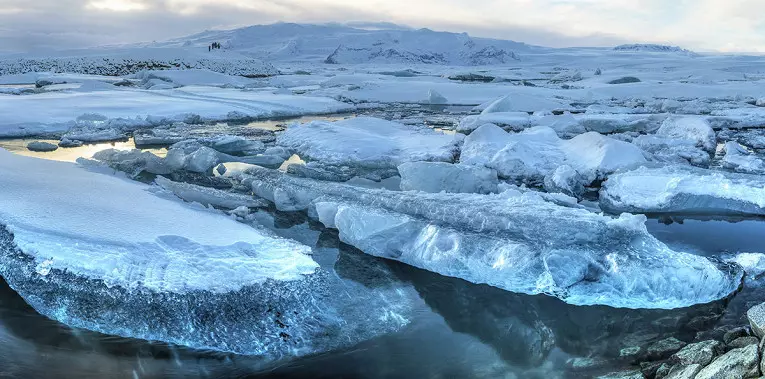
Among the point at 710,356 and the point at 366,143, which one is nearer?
the point at 710,356

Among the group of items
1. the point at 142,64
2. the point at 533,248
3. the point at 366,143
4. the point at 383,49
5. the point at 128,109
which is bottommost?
the point at 533,248

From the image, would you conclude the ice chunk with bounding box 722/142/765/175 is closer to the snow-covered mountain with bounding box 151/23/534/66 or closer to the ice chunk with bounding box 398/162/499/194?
the ice chunk with bounding box 398/162/499/194

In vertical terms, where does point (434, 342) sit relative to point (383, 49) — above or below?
below

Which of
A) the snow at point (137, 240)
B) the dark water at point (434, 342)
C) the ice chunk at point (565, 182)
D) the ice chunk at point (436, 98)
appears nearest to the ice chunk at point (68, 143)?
the snow at point (137, 240)

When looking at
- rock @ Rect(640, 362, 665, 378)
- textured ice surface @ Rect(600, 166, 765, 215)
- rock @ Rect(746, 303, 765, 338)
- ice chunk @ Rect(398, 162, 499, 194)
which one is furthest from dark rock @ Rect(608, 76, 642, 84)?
rock @ Rect(640, 362, 665, 378)

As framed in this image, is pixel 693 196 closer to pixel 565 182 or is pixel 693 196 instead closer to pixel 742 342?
pixel 565 182

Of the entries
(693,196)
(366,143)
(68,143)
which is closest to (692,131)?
(693,196)

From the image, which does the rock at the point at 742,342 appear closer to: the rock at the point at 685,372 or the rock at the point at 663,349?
the rock at the point at 663,349
